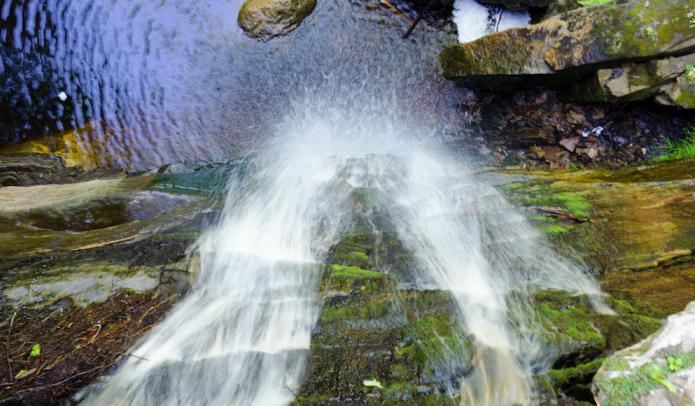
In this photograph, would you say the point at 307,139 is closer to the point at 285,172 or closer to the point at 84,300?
the point at 285,172

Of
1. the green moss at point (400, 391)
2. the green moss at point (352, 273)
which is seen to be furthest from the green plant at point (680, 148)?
the green moss at point (400, 391)

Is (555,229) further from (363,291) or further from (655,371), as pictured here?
(363,291)

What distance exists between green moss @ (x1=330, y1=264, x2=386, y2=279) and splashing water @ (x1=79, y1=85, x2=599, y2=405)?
191mm

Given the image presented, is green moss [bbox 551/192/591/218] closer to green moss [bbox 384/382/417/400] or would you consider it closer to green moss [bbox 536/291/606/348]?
green moss [bbox 536/291/606/348]

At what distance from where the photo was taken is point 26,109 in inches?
242

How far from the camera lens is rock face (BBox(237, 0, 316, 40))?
6.75 metres

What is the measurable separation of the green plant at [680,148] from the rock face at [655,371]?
3.79 metres

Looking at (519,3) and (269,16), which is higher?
(519,3)

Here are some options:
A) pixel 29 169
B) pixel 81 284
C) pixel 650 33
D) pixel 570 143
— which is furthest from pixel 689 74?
pixel 29 169

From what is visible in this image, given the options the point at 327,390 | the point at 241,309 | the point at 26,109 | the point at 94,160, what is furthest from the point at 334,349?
the point at 26,109

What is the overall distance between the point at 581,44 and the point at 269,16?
16.0 feet

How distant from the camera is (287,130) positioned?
6641mm

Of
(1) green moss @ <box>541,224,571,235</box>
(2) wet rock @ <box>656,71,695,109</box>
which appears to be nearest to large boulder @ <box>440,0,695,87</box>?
(2) wet rock @ <box>656,71,695,109</box>

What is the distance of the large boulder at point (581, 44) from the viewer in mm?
4969
